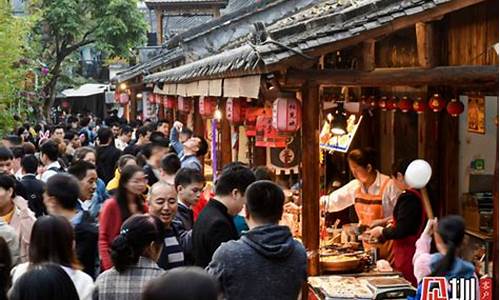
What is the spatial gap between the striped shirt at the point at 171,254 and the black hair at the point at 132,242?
51.1 inches

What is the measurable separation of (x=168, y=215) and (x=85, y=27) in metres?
31.4

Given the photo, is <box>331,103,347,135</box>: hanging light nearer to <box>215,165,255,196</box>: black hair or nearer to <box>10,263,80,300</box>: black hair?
<box>215,165,255,196</box>: black hair

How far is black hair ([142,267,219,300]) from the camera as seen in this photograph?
3445 millimetres

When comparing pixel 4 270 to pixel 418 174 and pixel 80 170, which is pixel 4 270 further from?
pixel 418 174

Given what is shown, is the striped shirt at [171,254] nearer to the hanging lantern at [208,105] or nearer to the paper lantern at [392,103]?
the paper lantern at [392,103]

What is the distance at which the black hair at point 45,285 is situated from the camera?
505cm

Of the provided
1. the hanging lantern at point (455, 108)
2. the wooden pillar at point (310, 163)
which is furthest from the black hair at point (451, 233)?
the hanging lantern at point (455, 108)

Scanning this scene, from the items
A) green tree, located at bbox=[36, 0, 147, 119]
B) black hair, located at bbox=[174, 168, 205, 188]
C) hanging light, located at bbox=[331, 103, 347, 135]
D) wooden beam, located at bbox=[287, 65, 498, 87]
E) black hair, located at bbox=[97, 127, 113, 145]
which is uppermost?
green tree, located at bbox=[36, 0, 147, 119]

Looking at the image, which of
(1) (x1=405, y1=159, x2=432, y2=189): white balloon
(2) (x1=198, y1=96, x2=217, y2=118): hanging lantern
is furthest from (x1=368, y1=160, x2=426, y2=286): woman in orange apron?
(2) (x1=198, y1=96, x2=217, y2=118): hanging lantern

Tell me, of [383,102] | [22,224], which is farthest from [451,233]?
[383,102]

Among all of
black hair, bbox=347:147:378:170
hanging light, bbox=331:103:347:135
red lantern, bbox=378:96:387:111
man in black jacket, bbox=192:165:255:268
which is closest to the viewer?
man in black jacket, bbox=192:165:255:268

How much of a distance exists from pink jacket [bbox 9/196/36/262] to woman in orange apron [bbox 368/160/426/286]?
417 cm

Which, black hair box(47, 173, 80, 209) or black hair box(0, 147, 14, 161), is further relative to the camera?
black hair box(0, 147, 14, 161)

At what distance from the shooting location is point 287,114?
9500 mm
